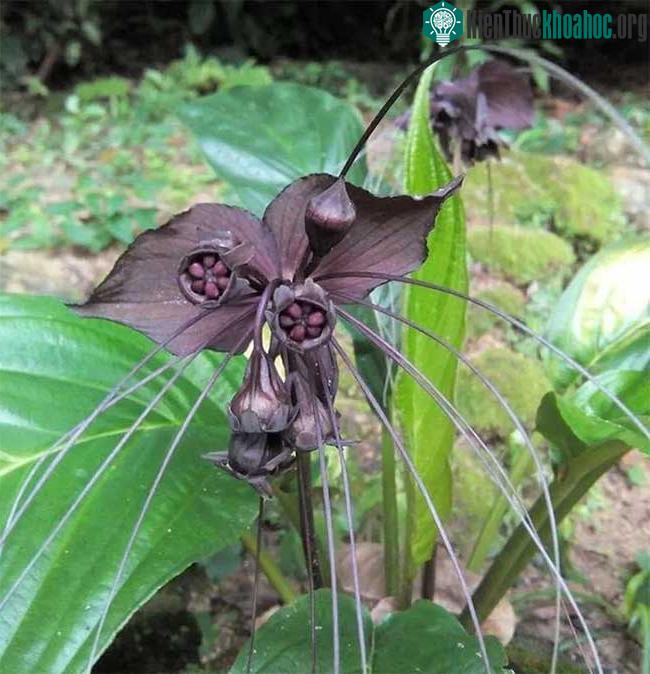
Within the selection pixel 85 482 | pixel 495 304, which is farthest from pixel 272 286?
pixel 495 304

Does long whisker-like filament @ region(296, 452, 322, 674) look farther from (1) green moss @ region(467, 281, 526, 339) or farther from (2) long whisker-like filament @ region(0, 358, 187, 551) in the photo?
(1) green moss @ region(467, 281, 526, 339)

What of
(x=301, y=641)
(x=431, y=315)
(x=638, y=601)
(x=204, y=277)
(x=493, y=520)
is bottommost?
(x=638, y=601)

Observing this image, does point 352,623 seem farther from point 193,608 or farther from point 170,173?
point 170,173

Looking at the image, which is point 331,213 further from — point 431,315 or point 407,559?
point 407,559

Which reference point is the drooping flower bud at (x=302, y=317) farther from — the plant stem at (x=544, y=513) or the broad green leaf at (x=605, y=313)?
the broad green leaf at (x=605, y=313)

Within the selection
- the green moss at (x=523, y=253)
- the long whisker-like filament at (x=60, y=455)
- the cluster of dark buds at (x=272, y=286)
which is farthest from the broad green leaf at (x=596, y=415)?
the green moss at (x=523, y=253)

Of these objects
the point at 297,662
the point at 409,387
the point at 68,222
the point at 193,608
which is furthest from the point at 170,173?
the point at 297,662
